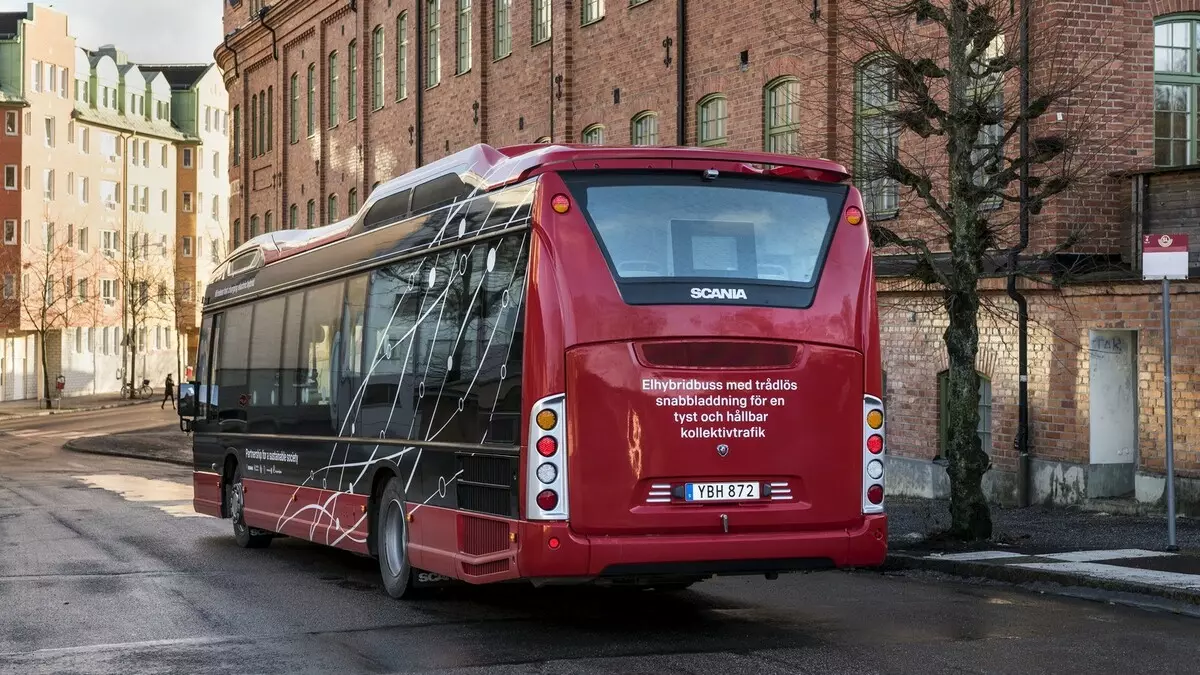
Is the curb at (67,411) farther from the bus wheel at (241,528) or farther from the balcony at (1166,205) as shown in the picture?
the balcony at (1166,205)

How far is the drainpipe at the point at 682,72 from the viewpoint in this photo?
27.3 meters

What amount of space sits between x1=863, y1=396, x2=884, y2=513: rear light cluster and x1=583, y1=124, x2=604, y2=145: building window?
1951cm

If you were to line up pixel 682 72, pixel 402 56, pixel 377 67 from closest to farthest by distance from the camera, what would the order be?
pixel 682 72
pixel 402 56
pixel 377 67

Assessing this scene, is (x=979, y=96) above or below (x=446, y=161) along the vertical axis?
above

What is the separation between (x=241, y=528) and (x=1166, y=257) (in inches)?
380

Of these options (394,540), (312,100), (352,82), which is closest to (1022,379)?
(394,540)

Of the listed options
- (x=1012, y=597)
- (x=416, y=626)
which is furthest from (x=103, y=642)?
(x=1012, y=597)

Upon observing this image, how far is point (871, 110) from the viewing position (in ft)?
74.2

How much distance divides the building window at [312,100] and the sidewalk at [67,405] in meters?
29.4

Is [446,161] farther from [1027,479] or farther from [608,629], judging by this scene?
[1027,479]

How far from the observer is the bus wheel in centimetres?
1792

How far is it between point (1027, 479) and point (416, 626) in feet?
35.5

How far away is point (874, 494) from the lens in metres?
11.2

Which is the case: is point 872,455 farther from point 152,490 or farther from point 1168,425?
point 152,490
